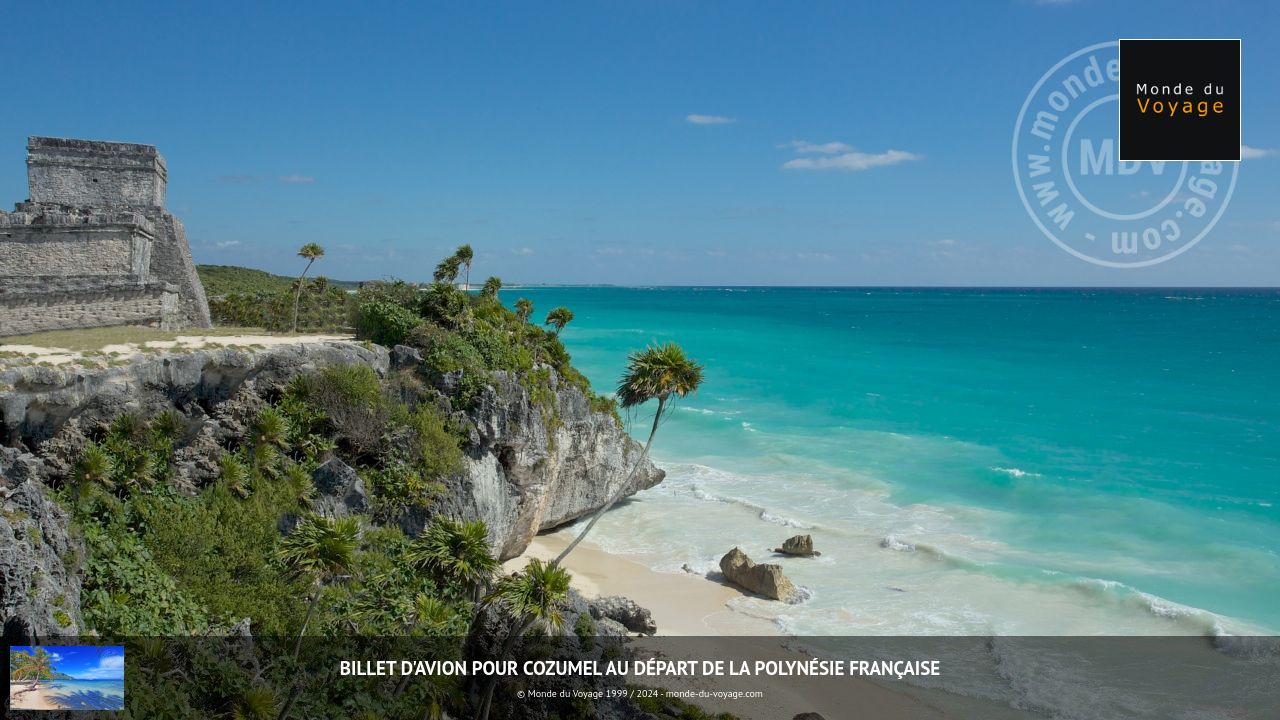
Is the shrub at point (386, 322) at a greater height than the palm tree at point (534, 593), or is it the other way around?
the shrub at point (386, 322)

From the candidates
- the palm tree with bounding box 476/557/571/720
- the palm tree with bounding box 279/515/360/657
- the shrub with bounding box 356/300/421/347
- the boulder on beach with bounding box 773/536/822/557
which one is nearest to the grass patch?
the shrub with bounding box 356/300/421/347

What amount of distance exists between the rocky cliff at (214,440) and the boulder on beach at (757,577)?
5.98m

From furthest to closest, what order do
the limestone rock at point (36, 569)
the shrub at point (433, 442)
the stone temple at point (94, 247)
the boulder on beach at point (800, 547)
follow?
the boulder on beach at point (800, 547)
the stone temple at point (94, 247)
the shrub at point (433, 442)
the limestone rock at point (36, 569)

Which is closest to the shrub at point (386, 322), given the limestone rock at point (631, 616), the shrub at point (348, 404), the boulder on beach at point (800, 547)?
the shrub at point (348, 404)

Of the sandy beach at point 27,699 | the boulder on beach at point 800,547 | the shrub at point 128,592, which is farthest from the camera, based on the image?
the boulder on beach at point 800,547

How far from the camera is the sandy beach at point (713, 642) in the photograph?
1559 centimetres

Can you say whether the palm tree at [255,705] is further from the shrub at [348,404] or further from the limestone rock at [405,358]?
the limestone rock at [405,358]

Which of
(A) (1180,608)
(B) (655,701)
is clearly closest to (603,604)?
(B) (655,701)

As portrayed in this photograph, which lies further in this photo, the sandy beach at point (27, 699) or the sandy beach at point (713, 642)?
the sandy beach at point (713, 642)

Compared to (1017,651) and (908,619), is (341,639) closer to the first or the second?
(908,619)

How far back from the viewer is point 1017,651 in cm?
1798

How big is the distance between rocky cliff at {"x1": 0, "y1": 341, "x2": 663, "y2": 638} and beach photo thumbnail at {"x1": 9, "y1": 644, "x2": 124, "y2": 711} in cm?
35

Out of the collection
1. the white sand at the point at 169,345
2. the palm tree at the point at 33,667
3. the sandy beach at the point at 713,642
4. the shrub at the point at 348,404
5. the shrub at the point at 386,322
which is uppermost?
the shrub at the point at 386,322

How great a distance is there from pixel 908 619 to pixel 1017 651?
2585mm
